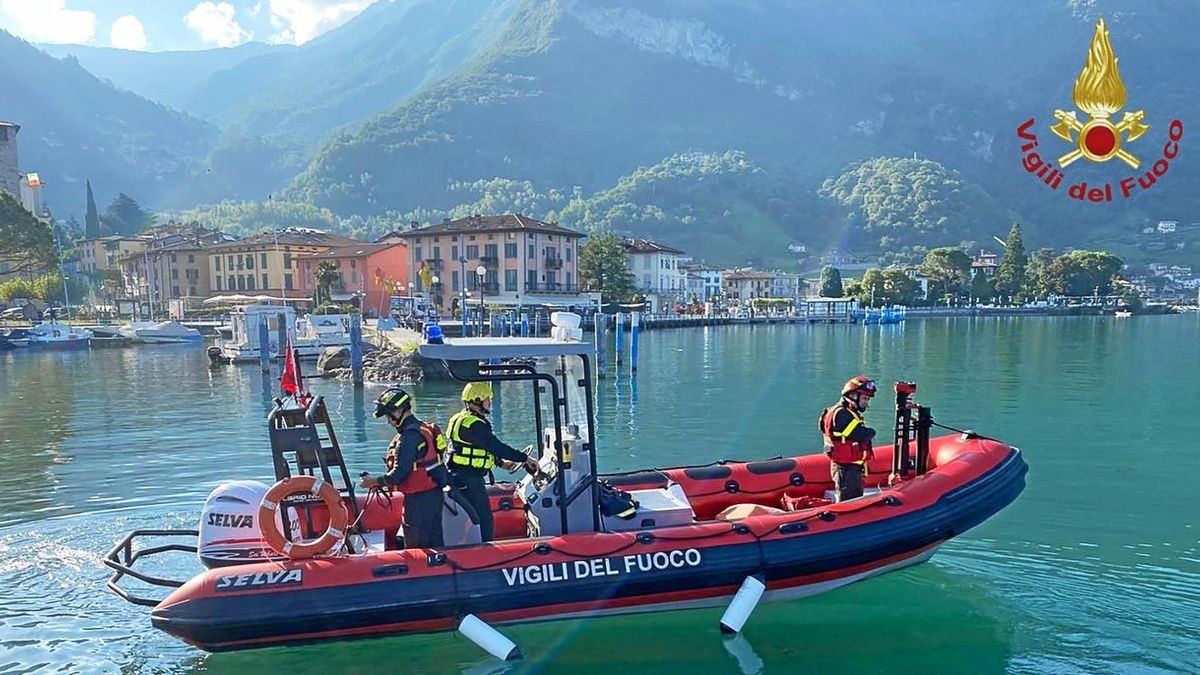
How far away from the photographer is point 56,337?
1656 inches

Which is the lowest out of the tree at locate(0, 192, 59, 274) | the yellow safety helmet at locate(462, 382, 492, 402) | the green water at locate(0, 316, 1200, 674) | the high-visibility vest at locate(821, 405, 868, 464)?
the green water at locate(0, 316, 1200, 674)

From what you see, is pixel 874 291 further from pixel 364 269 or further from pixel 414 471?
pixel 414 471

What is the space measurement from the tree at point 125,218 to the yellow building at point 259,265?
193 feet

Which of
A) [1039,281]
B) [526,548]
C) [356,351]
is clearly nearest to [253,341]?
[356,351]

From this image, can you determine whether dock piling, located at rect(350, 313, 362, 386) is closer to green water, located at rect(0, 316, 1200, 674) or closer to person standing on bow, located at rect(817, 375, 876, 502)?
green water, located at rect(0, 316, 1200, 674)

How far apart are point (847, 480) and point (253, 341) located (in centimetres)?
3222

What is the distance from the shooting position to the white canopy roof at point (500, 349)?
563 cm

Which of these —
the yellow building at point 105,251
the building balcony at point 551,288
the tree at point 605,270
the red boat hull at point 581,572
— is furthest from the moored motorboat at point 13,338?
the red boat hull at point 581,572

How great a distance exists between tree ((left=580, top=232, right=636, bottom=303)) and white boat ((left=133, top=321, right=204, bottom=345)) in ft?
89.3

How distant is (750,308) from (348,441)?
210 feet

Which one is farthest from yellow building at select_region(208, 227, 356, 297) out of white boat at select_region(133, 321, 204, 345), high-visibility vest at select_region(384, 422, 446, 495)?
high-visibility vest at select_region(384, 422, 446, 495)

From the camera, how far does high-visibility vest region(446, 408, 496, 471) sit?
19.6 ft

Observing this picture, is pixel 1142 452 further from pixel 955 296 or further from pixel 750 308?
pixel 955 296

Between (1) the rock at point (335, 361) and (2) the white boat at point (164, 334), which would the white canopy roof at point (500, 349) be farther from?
(2) the white boat at point (164, 334)
